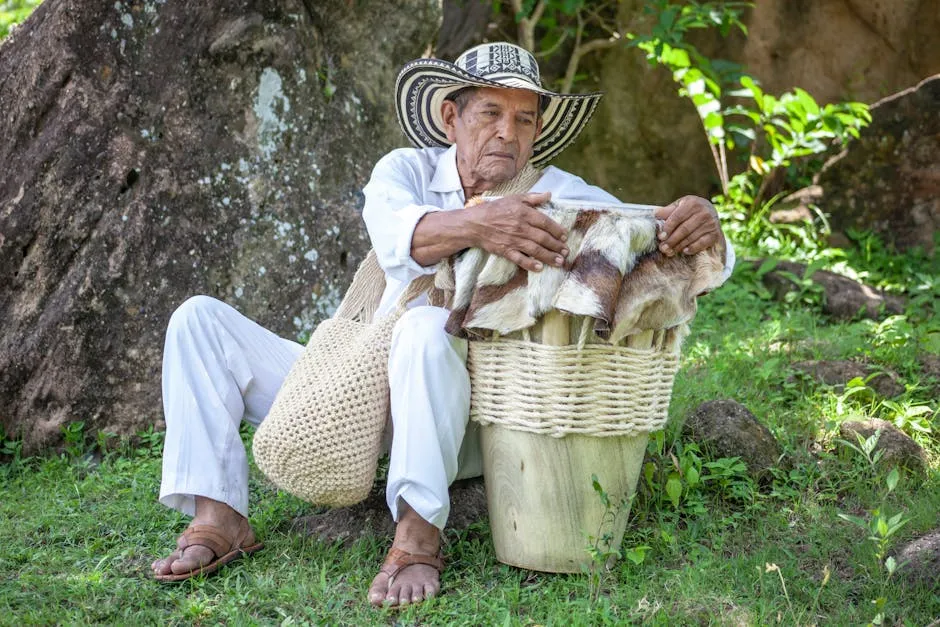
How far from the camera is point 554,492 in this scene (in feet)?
9.44

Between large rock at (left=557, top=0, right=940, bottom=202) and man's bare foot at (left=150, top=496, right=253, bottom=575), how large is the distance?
506 cm

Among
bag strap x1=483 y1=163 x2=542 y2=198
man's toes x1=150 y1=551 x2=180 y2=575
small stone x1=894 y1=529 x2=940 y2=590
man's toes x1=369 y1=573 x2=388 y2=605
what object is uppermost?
bag strap x1=483 y1=163 x2=542 y2=198

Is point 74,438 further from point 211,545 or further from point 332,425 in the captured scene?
point 332,425

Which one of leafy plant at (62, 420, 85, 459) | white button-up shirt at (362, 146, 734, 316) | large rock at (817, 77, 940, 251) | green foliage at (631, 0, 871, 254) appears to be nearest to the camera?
white button-up shirt at (362, 146, 734, 316)

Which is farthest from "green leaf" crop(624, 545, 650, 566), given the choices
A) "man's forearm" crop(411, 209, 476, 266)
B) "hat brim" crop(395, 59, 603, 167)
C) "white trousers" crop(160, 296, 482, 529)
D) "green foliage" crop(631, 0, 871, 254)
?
"green foliage" crop(631, 0, 871, 254)

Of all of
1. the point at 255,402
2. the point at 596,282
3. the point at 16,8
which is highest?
the point at 16,8

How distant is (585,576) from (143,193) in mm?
2533

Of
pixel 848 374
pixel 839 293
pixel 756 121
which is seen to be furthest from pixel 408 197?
pixel 756 121

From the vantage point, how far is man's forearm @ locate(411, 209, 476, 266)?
110 inches

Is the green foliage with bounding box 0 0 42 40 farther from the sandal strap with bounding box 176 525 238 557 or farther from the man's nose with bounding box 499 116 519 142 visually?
the sandal strap with bounding box 176 525 238 557

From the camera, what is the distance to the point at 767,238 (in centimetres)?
664

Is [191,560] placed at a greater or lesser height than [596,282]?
lesser

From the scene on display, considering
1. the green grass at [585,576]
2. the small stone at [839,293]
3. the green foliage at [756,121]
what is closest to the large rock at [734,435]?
the green grass at [585,576]

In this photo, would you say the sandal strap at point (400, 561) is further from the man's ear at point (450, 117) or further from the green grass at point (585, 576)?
the man's ear at point (450, 117)
